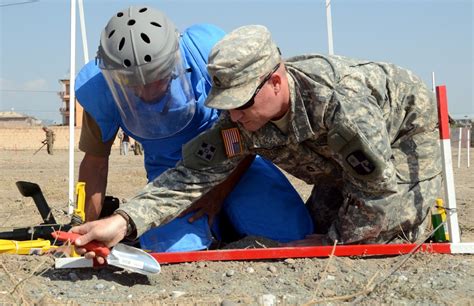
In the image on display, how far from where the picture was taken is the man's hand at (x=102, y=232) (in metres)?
2.86

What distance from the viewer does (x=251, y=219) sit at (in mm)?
3863

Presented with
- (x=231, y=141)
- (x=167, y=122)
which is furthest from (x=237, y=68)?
(x=167, y=122)

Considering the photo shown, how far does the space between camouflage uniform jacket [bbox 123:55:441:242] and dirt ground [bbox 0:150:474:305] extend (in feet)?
0.89

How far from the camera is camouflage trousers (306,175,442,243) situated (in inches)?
127

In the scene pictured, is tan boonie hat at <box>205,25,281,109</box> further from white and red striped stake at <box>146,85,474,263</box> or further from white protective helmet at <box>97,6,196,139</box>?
white and red striped stake at <box>146,85,474,263</box>

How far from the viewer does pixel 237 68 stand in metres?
2.88

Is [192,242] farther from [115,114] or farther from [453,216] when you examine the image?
[453,216]

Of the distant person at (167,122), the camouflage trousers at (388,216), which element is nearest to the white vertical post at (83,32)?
the distant person at (167,122)

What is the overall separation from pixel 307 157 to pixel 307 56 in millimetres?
534

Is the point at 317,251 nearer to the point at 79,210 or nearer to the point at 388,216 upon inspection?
the point at 388,216

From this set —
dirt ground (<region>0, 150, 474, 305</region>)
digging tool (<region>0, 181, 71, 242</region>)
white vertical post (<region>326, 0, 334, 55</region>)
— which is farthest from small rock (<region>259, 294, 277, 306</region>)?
white vertical post (<region>326, 0, 334, 55</region>)

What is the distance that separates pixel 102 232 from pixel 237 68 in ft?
3.08

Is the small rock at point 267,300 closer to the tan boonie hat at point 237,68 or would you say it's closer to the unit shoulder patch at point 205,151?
the tan boonie hat at point 237,68

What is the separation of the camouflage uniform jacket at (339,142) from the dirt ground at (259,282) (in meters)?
0.27
